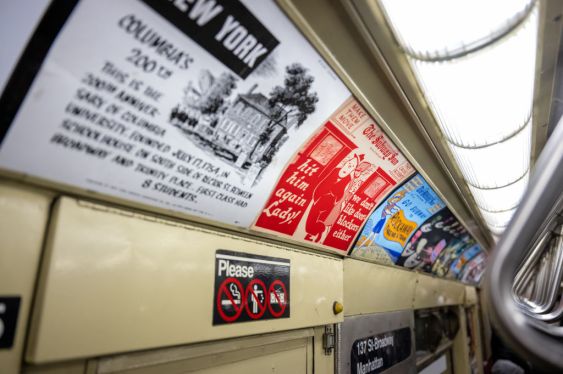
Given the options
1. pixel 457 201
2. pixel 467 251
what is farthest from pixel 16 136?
pixel 467 251

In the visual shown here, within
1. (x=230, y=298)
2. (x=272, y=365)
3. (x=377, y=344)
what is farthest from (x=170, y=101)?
(x=377, y=344)

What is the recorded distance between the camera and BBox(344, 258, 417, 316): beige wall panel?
2.37 metres

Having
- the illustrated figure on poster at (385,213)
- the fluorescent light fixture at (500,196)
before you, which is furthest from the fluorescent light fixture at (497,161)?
the illustrated figure on poster at (385,213)

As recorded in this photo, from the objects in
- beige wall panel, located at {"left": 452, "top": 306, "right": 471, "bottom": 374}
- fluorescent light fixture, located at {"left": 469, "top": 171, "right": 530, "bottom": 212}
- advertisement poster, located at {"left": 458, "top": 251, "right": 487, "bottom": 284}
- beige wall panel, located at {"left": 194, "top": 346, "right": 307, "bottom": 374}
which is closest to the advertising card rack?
beige wall panel, located at {"left": 194, "top": 346, "right": 307, "bottom": 374}

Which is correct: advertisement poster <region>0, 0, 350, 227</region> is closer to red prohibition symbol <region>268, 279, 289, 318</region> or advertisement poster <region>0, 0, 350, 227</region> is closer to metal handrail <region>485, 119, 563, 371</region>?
red prohibition symbol <region>268, 279, 289, 318</region>

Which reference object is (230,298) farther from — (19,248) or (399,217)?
(399,217)

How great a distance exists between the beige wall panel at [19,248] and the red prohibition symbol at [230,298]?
64cm

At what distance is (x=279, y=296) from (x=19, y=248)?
1.08 m

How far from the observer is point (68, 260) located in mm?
920

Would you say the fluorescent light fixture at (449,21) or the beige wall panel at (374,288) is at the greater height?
the fluorescent light fixture at (449,21)

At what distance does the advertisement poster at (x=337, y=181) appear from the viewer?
1.62m

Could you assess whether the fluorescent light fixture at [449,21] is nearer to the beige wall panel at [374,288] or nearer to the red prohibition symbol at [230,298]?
the red prohibition symbol at [230,298]

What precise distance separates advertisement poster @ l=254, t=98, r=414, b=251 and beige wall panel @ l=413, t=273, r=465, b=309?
1979 millimetres

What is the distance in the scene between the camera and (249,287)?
1.50m
